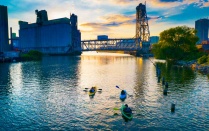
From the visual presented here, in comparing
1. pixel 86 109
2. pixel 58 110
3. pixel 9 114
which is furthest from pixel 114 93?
pixel 9 114

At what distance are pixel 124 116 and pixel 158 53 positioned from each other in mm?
85474

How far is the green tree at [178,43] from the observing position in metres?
101

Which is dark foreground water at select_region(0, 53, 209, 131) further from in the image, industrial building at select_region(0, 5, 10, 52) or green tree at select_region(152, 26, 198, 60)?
industrial building at select_region(0, 5, 10, 52)

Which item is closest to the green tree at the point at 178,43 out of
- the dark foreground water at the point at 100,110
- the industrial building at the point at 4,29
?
the dark foreground water at the point at 100,110

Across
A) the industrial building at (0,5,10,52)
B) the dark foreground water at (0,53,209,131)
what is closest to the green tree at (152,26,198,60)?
the dark foreground water at (0,53,209,131)

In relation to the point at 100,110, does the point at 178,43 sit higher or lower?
higher

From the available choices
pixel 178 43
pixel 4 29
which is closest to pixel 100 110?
pixel 178 43

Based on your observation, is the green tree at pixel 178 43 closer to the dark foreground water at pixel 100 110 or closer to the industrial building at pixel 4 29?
the dark foreground water at pixel 100 110

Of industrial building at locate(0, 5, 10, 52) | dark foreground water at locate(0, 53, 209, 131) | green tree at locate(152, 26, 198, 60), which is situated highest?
industrial building at locate(0, 5, 10, 52)

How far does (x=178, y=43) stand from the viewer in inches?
4092

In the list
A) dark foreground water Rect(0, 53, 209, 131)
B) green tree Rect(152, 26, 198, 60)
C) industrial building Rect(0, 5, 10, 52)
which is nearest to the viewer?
dark foreground water Rect(0, 53, 209, 131)

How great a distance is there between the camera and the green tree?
10092 cm

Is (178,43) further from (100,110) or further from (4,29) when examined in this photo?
(4,29)

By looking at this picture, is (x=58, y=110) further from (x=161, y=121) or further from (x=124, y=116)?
(x=161, y=121)
